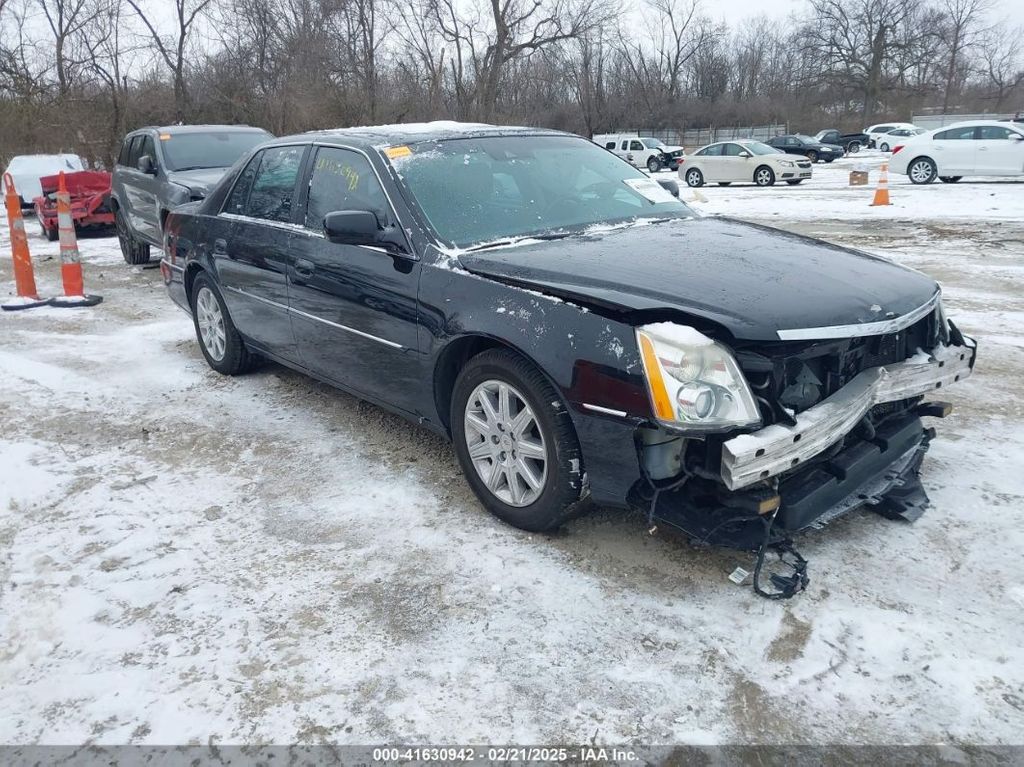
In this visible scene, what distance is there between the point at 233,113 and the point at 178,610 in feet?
106

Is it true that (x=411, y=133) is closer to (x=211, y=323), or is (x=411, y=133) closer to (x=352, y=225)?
(x=352, y=225)

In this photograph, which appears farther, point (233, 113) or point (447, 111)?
point (447, 111)

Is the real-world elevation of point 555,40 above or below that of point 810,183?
above

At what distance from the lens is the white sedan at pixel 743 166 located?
2455 cm

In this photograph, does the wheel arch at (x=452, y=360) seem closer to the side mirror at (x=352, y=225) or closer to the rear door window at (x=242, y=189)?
A: the side mirror at (x=352, y=225)

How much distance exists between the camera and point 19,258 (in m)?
8.48

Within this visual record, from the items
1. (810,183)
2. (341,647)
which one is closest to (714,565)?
(341,647)

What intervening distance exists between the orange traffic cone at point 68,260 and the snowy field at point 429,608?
404cm

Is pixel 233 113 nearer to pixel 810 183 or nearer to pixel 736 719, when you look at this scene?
pixel 810 183

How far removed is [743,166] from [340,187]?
23147mm

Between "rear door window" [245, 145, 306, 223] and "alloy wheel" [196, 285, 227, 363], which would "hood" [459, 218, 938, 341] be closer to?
"rear door window" [245, 145, 306, 223]

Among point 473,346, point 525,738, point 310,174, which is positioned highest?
point 310,174

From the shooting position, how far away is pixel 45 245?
13.9 metres

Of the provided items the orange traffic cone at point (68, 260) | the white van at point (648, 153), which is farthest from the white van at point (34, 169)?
the white van at point (648, 153)
